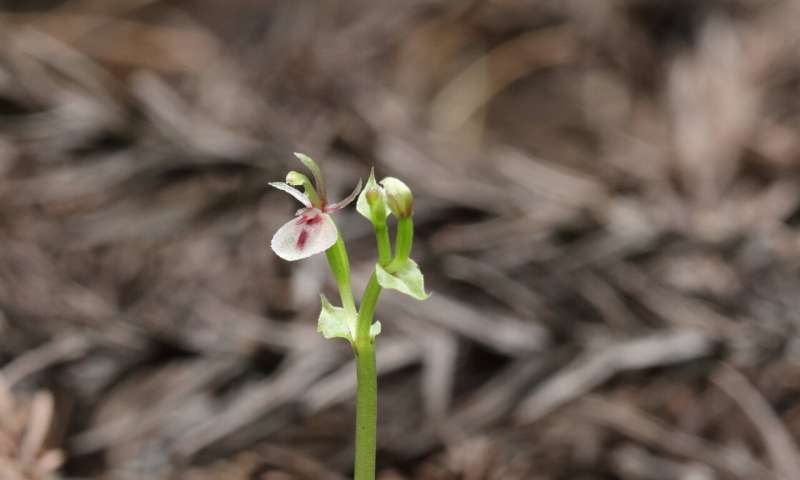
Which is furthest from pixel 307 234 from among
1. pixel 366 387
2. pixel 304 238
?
pixel 366 387

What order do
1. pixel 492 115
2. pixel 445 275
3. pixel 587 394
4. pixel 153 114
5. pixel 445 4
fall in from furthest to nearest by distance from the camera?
pixel 445 4
pixel 492 115
pixel 153 114
pixel 445 275
pixel 587 394

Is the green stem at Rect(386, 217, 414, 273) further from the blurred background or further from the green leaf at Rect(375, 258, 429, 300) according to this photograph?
the blurred background

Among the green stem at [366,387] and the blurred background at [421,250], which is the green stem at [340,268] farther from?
the blurred background at [421,250]

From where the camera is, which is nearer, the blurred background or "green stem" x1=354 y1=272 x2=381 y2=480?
"green stem" x1=354 y1=272 x2=381 y2=480

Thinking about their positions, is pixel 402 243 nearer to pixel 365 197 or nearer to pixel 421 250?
pixel 365 197

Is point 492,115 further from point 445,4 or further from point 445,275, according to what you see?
point 445,275

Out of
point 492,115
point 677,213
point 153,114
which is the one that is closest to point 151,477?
point 153,114

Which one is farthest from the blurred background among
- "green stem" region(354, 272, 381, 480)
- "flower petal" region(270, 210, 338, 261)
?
"flower petal" region(270, 210, 338, 261)
